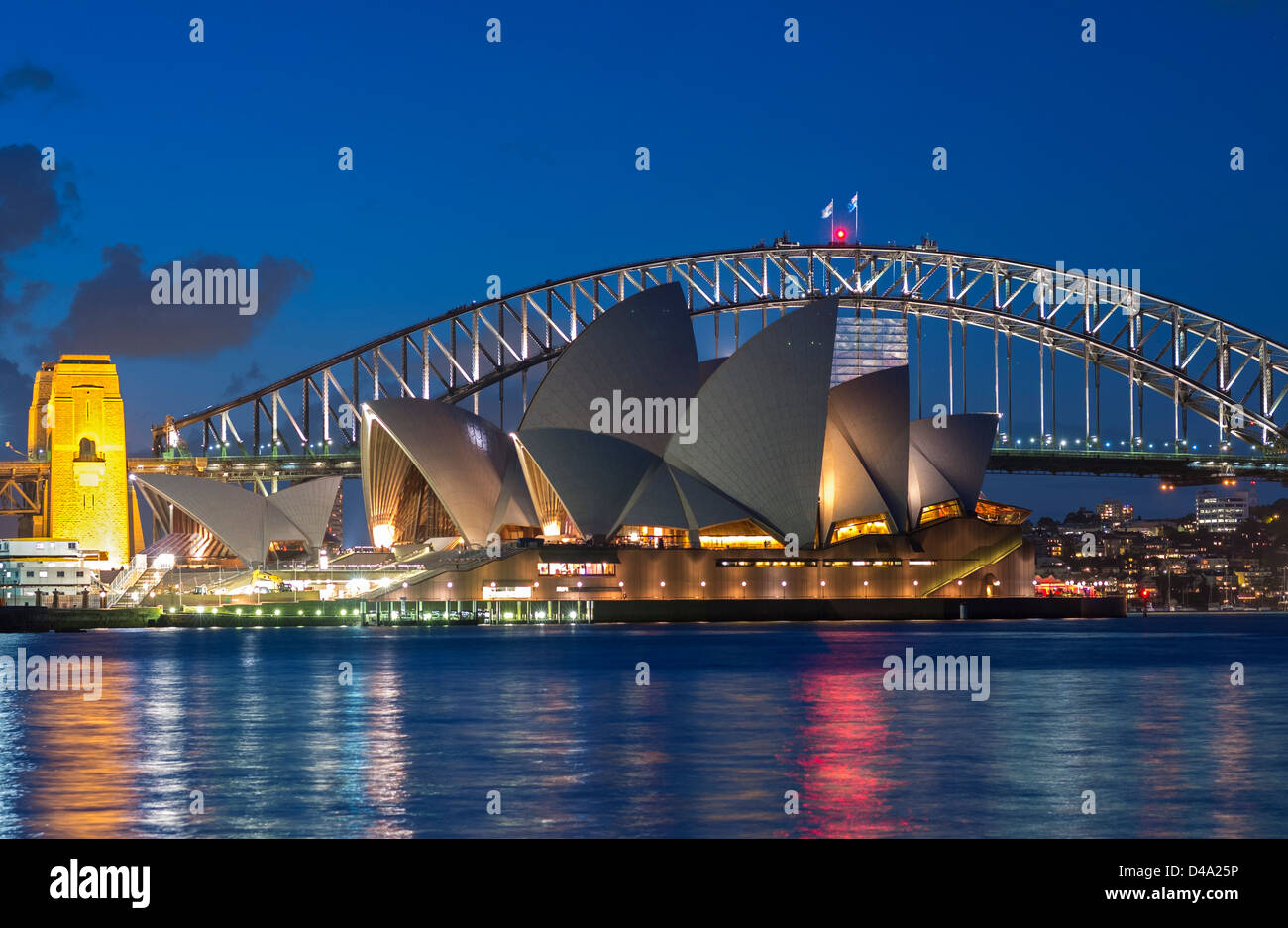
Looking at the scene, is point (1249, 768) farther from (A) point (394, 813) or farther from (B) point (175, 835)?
(B) point (175, 835)

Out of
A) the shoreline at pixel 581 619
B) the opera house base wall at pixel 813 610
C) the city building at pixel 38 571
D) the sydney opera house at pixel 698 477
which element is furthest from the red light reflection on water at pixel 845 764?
the city building at pixel 38 571

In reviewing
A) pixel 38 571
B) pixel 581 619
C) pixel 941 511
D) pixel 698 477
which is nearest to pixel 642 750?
pixel 698 477

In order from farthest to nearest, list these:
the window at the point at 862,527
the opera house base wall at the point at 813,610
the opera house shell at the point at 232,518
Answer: the opera house shell at the point at 232,518 < the window at the point at 862,527 < the opera house base wall at the point at 813,610

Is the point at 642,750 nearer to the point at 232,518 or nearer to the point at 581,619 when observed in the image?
the point at 581,619

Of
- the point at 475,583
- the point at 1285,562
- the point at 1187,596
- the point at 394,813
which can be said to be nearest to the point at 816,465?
the point at 475,583

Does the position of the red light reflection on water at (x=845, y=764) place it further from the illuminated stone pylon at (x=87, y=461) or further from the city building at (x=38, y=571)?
the illuminated stone pylon at (x=87, y=461)
